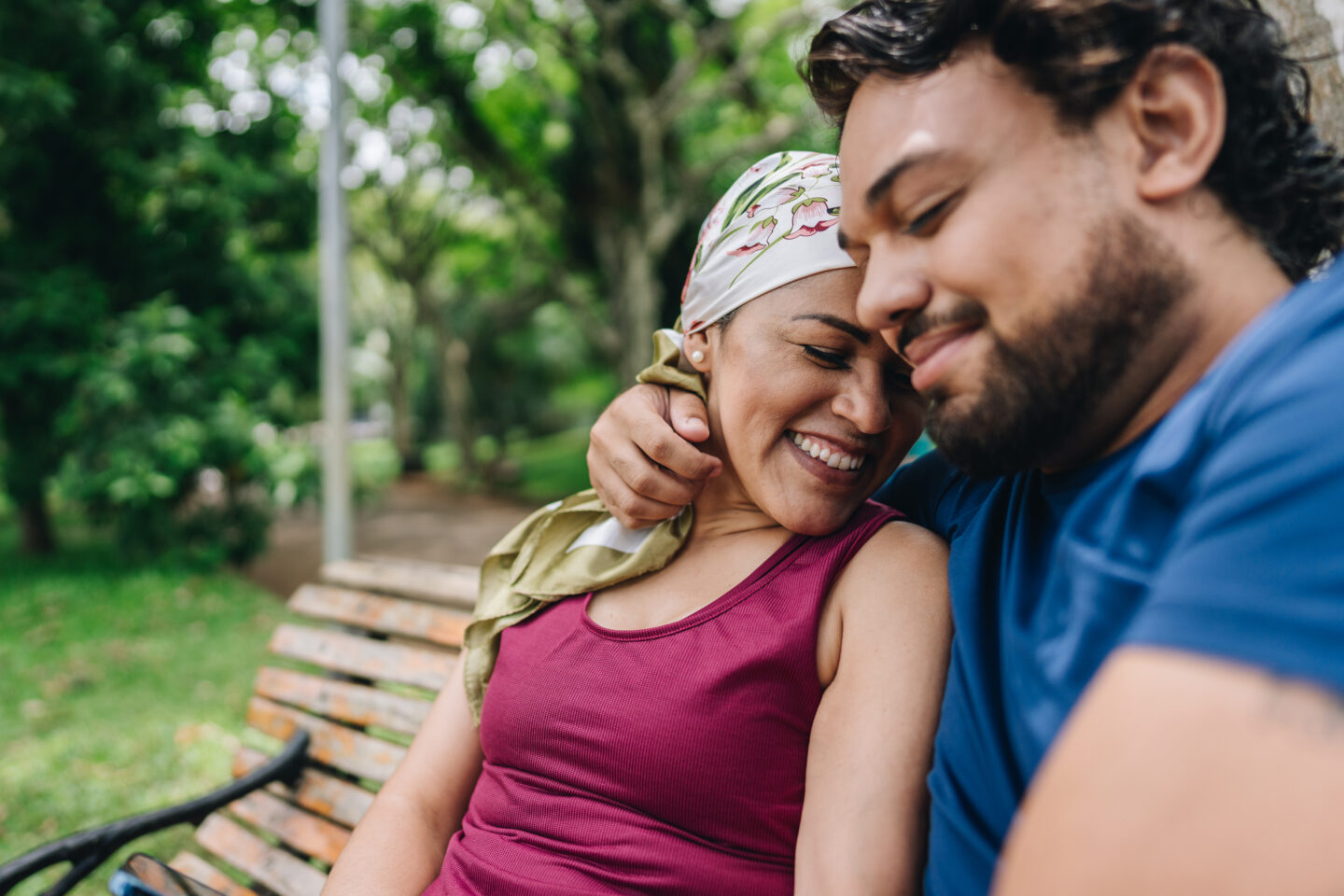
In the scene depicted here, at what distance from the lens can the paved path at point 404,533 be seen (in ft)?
35.7

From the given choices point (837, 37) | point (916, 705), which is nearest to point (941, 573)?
point (916, 705)

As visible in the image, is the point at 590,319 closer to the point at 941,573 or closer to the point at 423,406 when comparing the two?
the point at 941,573

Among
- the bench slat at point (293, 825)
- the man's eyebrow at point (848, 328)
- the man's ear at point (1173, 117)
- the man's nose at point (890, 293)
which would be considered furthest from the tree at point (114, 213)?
the man's ear at point (1173, 117)

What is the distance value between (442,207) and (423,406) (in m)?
12.2

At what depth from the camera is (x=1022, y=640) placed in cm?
114

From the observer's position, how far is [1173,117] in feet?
3.43

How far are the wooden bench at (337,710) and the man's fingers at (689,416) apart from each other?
54.4 inches

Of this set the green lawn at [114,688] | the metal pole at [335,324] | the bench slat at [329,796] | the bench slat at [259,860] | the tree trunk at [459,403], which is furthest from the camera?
the tree trunk at [459,403]

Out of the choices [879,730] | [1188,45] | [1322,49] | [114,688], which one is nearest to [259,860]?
[879,730]

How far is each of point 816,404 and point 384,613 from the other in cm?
210

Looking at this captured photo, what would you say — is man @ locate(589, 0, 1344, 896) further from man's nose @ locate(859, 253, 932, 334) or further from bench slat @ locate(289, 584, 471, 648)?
bench slat @ locate(289, 584, 471, 648)

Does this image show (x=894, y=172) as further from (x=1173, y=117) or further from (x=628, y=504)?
(x=628, y=504)

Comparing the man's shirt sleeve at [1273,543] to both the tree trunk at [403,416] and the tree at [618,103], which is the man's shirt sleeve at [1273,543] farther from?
the tree trunk at [403,416]

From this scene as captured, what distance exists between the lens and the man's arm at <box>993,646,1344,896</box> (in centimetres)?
69
